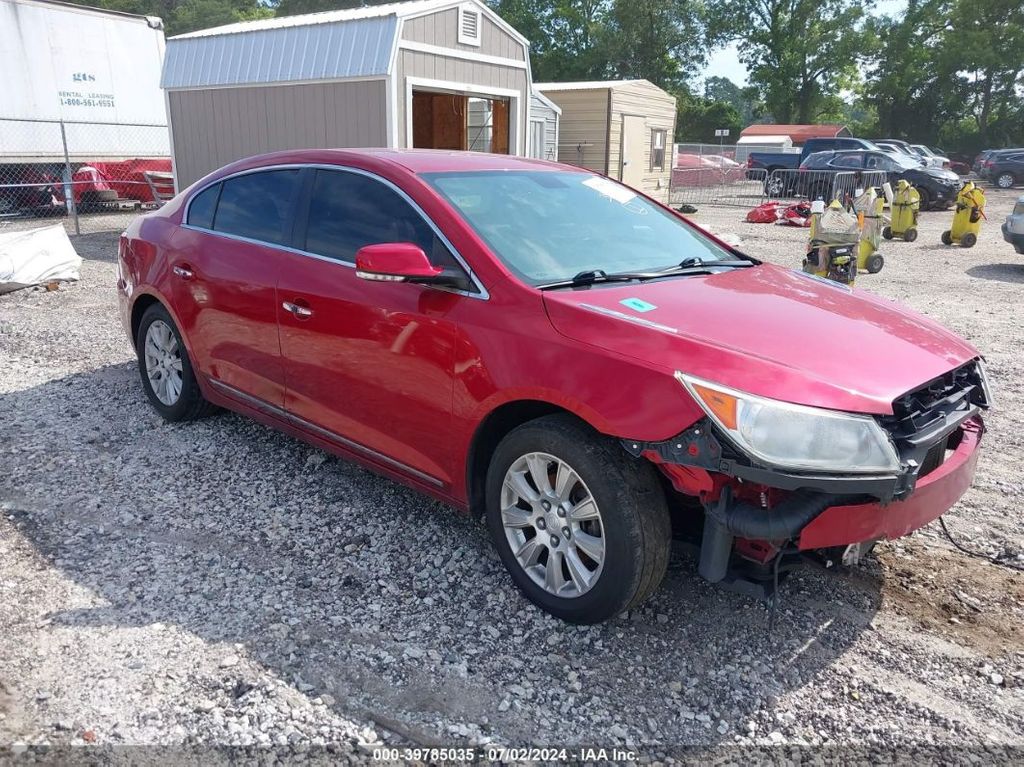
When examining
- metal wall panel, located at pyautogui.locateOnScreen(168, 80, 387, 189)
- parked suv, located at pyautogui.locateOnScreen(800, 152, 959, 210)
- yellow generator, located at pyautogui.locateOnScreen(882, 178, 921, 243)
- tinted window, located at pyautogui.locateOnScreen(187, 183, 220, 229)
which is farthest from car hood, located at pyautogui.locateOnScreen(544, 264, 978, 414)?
parked suv, located at pyautogui.locateOnScreen(800, 152, 959, 210)

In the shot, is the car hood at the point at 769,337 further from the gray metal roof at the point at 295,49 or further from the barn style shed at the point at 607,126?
the barn style shed at the point at 607,126

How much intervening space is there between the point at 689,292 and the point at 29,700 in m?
2.82

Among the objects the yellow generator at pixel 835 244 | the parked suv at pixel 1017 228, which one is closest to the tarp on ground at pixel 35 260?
the yellow generator at pixel 835 244

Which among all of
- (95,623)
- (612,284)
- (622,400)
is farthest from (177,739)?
(612,284)

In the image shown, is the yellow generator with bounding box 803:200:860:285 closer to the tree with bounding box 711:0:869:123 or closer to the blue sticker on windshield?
the blue sticker on windshield

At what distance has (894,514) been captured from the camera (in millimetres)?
2730

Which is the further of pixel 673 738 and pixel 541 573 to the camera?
pixel 541 573

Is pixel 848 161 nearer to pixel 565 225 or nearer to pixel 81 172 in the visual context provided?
pixel 81 172

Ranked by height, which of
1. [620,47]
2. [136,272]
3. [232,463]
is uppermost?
[620,47]

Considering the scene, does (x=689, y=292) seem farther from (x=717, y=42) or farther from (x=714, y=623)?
(x=717, y=42)


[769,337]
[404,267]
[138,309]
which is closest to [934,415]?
[769,337]

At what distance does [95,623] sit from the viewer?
313 centimetres

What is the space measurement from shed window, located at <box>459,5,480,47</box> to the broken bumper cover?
37.5ft

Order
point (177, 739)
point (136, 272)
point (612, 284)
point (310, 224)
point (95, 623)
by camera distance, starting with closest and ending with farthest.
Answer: point (177, 739) < point (95, 623) < point (612, 284) < point (310, 224) < point (136, 272)
